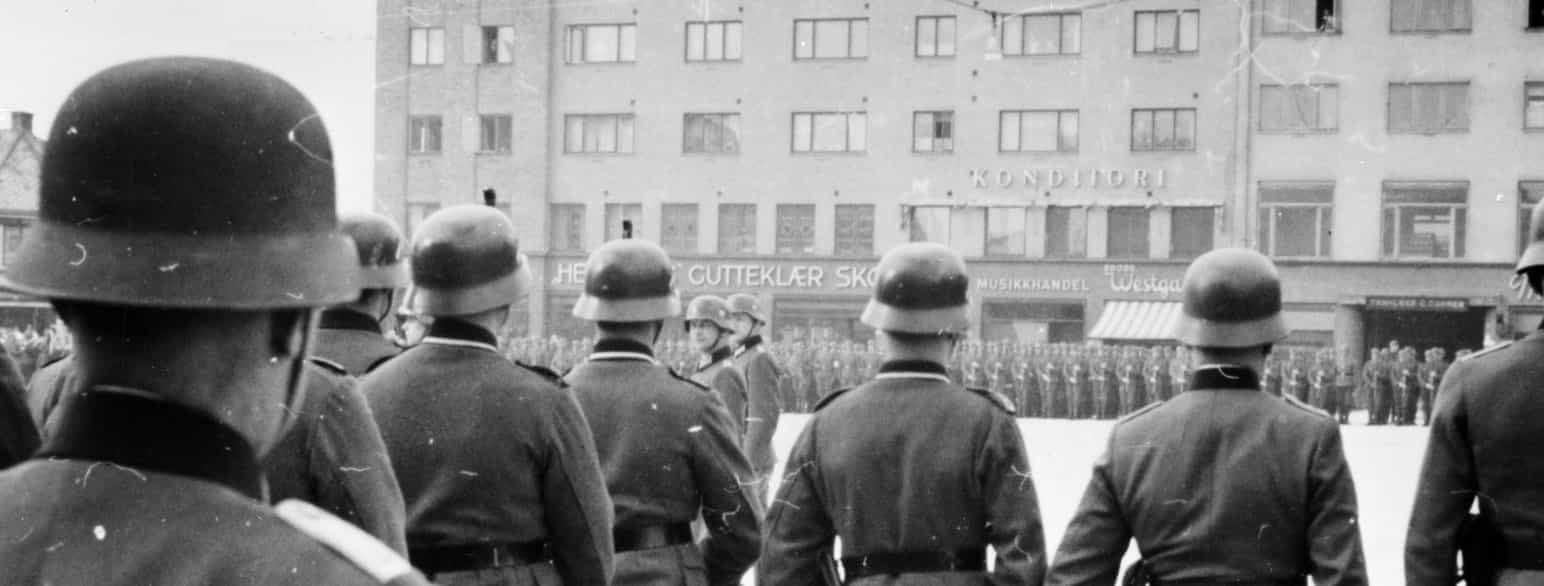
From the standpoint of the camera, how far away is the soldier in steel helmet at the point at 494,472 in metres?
4.29

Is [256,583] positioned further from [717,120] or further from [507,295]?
[717,120]

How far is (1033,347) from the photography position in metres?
35.9

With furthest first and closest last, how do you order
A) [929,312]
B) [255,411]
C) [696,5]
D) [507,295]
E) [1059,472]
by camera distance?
[696,5], [1059,472], [929,312], [507,295], [255,411]

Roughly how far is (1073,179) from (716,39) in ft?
35.1

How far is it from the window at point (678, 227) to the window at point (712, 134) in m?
1.71

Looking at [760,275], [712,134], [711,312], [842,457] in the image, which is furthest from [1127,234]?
[842,457]

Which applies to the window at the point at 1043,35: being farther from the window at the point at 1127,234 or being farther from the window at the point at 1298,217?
the window at the point at 1298,217

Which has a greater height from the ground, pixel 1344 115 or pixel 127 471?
pixel 1344 115

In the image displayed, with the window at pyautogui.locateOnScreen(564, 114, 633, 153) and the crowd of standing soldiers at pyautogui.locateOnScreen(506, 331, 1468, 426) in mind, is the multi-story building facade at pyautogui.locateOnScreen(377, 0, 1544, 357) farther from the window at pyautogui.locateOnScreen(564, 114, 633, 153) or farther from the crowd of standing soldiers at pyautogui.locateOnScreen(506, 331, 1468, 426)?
the crowd of standing soldiers at pyautogui.locateOnScreen(506, 331, 1468, 426)

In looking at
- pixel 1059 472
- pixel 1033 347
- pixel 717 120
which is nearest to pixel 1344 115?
pixel 1033 347

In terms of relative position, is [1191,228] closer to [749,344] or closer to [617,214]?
[617,214]

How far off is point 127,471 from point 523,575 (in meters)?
2.84

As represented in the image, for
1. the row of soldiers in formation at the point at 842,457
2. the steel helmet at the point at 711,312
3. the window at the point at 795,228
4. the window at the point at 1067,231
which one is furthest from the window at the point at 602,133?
the row of soldiers in formation at the point at 842,457

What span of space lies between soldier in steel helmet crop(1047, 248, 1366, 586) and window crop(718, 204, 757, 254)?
138 ft
